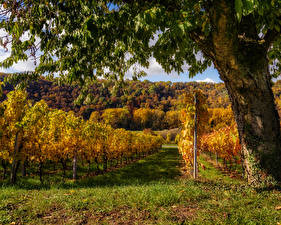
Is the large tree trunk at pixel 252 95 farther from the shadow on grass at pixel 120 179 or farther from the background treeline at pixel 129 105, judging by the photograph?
the background treeline at pixel 129 105

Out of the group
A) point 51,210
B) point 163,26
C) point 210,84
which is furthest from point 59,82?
point 210,84

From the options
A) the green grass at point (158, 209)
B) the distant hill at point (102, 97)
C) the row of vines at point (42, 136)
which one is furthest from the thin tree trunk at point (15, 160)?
the distant hill at point (102, 97)

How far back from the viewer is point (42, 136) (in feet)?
38.9

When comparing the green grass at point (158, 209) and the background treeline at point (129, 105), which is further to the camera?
the background treeline at point (129, 105)

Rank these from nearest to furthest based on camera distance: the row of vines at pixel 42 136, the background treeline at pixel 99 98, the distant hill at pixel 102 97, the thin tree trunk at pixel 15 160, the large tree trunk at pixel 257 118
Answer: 1. the large tree trunk at pixel 257 118
2. the thin tree trunk at pixel 15 160
3. the row of vines at pixel 42 136
4. the distant hill at pixel 102 97
5. the background treeline at pixel 99 98

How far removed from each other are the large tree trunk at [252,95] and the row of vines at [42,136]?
799cm

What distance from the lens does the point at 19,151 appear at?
10750mm

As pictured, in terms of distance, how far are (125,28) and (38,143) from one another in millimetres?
10853

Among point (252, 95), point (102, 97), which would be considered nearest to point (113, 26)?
point (252, 95)

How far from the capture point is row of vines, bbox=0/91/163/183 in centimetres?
979

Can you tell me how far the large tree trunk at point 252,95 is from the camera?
361 cm

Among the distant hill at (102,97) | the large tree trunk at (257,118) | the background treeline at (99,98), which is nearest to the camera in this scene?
the large tree trunk at (257,118)

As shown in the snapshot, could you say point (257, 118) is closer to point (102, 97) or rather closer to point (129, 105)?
point (102, 97)

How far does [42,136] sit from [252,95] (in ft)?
39.0
